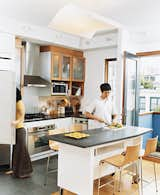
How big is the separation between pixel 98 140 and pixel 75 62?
3405 millimetres

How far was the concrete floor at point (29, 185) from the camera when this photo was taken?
343 cm

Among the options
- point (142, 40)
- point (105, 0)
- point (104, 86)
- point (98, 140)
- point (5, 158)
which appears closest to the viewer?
point (98, 140)

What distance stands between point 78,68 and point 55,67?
822mm

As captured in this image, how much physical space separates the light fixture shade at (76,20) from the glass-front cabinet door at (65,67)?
172 centimetres

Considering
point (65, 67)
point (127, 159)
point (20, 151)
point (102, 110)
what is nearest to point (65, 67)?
point (65, 67)

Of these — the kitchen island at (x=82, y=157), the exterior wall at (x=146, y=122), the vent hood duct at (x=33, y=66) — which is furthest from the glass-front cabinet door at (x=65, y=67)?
the kitchen island at (x=82, y=157)

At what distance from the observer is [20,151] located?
4059mm

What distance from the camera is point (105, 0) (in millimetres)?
3275

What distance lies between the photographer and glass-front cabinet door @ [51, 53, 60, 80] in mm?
5398

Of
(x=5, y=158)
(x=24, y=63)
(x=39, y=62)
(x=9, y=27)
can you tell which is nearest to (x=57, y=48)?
(x=39, y=62)

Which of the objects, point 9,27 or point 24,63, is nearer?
point 9,27

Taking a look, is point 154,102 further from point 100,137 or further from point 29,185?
point 29,185

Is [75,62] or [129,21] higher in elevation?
[129,21]

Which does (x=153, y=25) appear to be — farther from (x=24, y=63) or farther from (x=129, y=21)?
(x=24, y=63)
